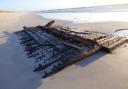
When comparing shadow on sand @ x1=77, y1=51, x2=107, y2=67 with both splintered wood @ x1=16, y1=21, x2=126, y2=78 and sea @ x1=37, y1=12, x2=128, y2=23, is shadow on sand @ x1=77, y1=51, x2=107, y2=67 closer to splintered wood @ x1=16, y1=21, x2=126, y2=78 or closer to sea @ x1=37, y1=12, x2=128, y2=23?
splintered wood @ x1=16, y1=21, x2=126, y2=78

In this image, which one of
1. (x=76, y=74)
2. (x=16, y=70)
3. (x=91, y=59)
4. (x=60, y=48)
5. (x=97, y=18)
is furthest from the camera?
(x=97, y=18)

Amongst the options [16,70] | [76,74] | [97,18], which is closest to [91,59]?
[76,74]

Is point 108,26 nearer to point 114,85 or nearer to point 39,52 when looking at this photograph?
point 39,52

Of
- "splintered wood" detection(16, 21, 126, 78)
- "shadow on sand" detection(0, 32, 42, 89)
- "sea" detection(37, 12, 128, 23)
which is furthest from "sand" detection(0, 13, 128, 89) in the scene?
"sea" detection(37, 12, 128, 23)

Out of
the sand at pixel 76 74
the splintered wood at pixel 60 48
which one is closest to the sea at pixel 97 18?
the splintered wood at pixel 60 48

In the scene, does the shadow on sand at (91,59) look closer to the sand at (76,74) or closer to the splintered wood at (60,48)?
the sand at (76,74)

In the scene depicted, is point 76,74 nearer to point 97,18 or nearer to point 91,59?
point 91,59
